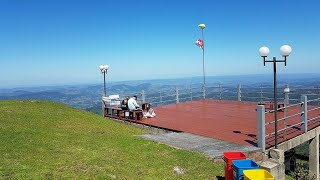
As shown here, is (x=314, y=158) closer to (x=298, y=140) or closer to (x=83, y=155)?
(x=298, y=140)

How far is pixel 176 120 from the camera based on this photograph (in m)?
14.2

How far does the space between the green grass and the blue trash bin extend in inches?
39.1

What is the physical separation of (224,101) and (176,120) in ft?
25.3

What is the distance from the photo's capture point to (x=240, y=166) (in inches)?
252

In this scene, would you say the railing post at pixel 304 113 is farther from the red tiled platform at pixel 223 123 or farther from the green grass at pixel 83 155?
the green grass at pixel 83 155

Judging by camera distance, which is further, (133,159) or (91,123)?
(91,123)

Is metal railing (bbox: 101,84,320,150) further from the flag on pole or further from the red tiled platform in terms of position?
the flag on pole

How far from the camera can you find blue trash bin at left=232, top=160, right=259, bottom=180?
20.1 feet

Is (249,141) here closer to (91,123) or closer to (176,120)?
(176,120)

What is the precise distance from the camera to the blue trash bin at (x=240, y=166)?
6117 millimetres

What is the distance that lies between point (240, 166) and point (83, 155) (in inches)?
145

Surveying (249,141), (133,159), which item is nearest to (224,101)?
(249,141)

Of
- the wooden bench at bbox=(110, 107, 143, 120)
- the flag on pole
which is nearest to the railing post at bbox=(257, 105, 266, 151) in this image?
the wooden bench at bbox=(110, 107, 143, 120)

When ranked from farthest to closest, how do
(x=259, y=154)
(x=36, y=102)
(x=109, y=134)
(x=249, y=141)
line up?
(x=36, y=102) → (x=109, y=134) → (x=249, y=141) → (x=259, y=154)
